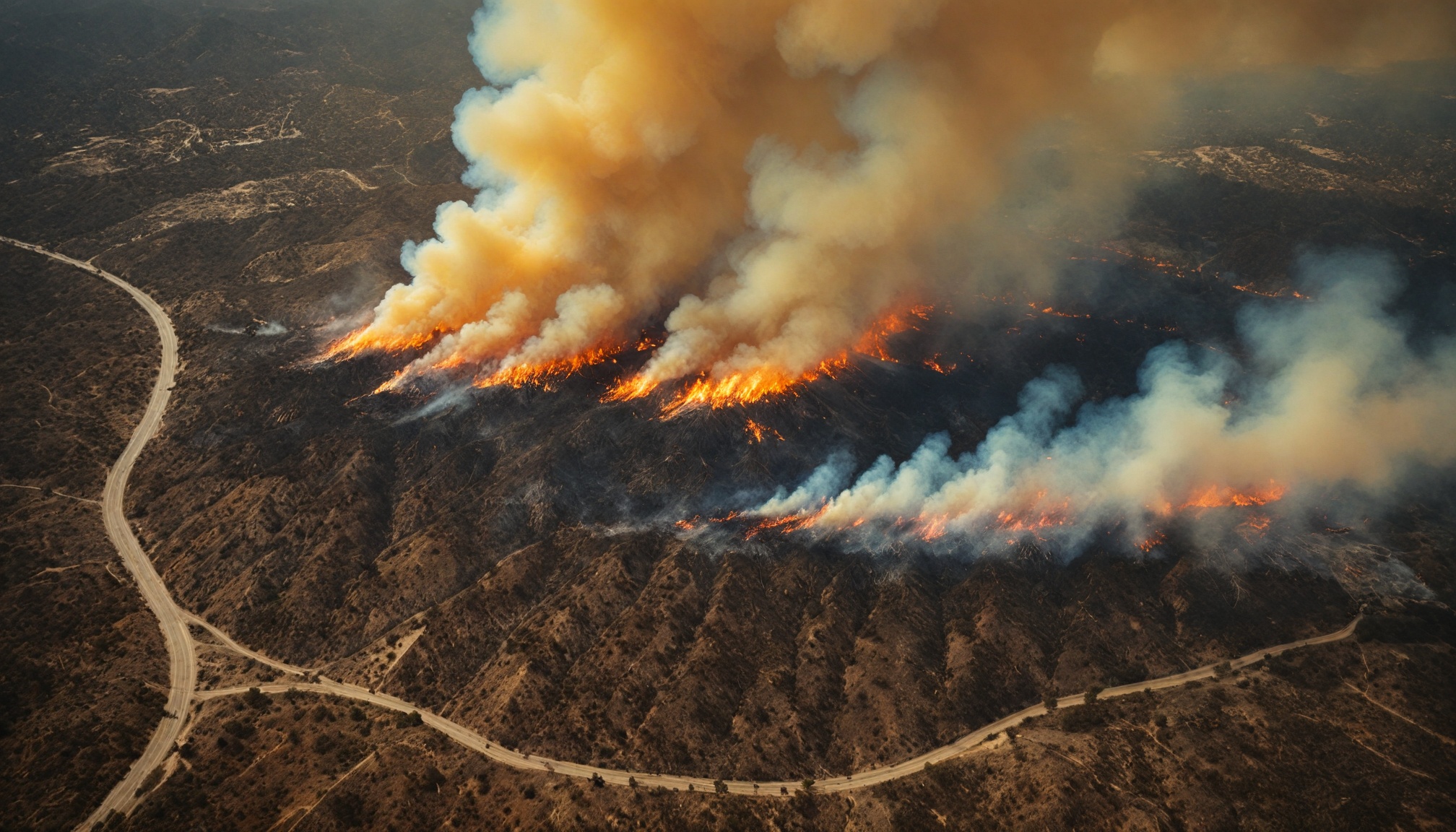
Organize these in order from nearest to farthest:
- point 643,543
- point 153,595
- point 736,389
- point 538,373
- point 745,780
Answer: point 745,780, point 153,595, point 643,543, point 736,389, point 538,373

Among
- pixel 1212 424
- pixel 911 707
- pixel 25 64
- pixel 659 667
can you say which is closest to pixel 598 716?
pixel 659 667

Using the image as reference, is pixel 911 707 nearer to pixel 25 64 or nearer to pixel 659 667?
pixel 659 667

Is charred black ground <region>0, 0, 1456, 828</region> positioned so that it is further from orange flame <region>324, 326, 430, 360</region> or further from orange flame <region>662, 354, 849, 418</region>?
orange flame <region>324, 326, 430, 360</region>

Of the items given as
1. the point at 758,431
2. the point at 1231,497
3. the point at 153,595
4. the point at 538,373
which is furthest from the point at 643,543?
the point at 1231,497

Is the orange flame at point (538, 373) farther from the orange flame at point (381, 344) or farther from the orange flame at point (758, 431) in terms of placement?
the orange flame at point (758, 431)

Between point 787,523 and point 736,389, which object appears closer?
point 787,523

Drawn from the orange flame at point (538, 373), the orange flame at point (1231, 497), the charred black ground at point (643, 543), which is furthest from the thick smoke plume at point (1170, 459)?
the orange flame at point (538, 373)

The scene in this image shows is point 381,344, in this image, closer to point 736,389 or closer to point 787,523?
point 736,389
